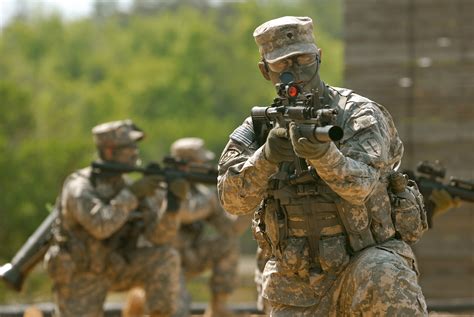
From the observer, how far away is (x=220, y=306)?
17031 mm

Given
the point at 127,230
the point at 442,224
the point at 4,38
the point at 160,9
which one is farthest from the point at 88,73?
the point at 127,230

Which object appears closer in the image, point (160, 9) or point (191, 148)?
point (191, 148)

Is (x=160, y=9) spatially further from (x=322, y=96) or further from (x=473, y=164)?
(x=322, y=96)

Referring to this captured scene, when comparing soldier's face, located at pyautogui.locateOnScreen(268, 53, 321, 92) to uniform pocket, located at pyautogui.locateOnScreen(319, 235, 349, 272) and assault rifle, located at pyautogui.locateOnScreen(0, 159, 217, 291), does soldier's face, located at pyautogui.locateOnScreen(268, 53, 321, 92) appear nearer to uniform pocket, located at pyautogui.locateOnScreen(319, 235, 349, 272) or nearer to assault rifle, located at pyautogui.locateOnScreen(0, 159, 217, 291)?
uniform pocket, located at pyautogui.locateOnScreen(319, 235, 349, 272)

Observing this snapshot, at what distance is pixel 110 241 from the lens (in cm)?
1437

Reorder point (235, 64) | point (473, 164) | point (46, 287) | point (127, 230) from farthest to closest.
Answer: point (235, 64) → point (46, 287) → point (473, 164) → point (127, 230)

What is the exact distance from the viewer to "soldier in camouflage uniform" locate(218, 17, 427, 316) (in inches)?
334

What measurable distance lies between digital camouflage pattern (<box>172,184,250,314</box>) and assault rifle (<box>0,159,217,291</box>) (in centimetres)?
210

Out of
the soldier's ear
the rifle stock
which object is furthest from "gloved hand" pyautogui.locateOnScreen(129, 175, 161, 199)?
the soldier's ear

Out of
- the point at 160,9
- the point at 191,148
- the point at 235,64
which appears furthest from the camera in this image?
the point at 160,9

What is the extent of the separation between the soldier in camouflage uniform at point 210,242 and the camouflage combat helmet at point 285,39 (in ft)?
26.1

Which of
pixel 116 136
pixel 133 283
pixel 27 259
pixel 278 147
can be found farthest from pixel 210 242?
pixel 278 147

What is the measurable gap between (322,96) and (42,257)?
686 cm

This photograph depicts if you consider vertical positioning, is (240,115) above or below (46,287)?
below
